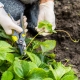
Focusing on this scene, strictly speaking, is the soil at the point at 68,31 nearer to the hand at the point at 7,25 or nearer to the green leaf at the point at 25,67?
the hand at the point at 7,25

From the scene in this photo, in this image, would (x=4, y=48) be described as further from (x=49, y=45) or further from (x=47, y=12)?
(x=47, y=12)

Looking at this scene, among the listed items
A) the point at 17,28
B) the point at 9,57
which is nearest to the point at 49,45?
the point at 17,28

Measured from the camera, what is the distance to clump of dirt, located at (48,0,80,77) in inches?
67.6

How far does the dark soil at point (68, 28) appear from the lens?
5.64 feet

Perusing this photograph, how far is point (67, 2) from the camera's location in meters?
2.18

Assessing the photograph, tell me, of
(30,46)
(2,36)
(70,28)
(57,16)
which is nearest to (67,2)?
(57,16)

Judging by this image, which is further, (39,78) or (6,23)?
(6,23)

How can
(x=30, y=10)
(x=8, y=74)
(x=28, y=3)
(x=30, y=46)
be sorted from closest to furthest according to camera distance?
(x=8, y=74)
(x=30, y=46)
(x=28, y=3)
(x=30, y=10)

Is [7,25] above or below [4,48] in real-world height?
above

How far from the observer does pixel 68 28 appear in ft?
6.37

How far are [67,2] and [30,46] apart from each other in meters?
0.77

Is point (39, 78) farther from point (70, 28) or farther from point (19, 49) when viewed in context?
point (70, 28)

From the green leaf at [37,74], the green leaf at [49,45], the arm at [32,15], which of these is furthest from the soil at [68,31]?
the green leaf at [37,74]

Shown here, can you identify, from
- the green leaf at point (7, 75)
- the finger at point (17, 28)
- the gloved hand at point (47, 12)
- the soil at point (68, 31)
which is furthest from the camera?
the gloved hand at point (47, 12)
